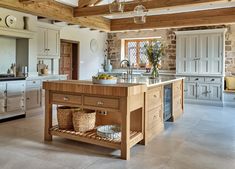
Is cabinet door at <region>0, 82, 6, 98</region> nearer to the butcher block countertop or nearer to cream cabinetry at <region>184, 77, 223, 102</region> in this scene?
the butcher block countertop

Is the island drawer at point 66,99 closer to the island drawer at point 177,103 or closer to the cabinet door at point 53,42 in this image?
the island drawer at point 177,103

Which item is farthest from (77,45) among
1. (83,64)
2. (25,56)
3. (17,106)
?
(17,106)

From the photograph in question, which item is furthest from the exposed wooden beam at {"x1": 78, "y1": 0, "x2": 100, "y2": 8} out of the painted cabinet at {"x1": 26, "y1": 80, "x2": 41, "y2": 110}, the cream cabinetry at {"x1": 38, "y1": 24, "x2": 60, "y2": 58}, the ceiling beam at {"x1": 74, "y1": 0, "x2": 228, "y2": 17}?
Result: the painted cabinet at {"x1": 26, "y1": 80, "x2": 41, "y2": 110}

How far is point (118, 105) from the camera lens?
2.94m

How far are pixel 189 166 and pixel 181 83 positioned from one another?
3117 millimetres

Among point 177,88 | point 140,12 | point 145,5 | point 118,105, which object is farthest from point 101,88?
point 145,5

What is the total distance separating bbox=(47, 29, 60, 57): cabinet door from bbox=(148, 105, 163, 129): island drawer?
148 inches

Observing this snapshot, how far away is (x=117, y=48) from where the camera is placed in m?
9.34

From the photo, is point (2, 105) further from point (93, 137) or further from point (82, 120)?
point (93, 137)

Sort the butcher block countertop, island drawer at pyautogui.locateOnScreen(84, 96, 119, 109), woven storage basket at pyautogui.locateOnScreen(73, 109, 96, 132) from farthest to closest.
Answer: woven storage basket at pyautogui.locateOnScreen(73, 109, 96, 132) → island drawer at pyautogui.locateOnScreen(84, 96, 119, 109) → the butcher block countertop

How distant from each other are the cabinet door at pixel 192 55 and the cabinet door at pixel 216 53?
44 cm

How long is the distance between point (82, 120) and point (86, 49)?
5.37 meters

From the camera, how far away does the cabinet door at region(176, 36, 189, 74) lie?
296 inches

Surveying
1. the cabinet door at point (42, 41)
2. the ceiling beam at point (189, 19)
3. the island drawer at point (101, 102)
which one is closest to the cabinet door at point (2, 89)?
the cabinet door at point (42, 41)
